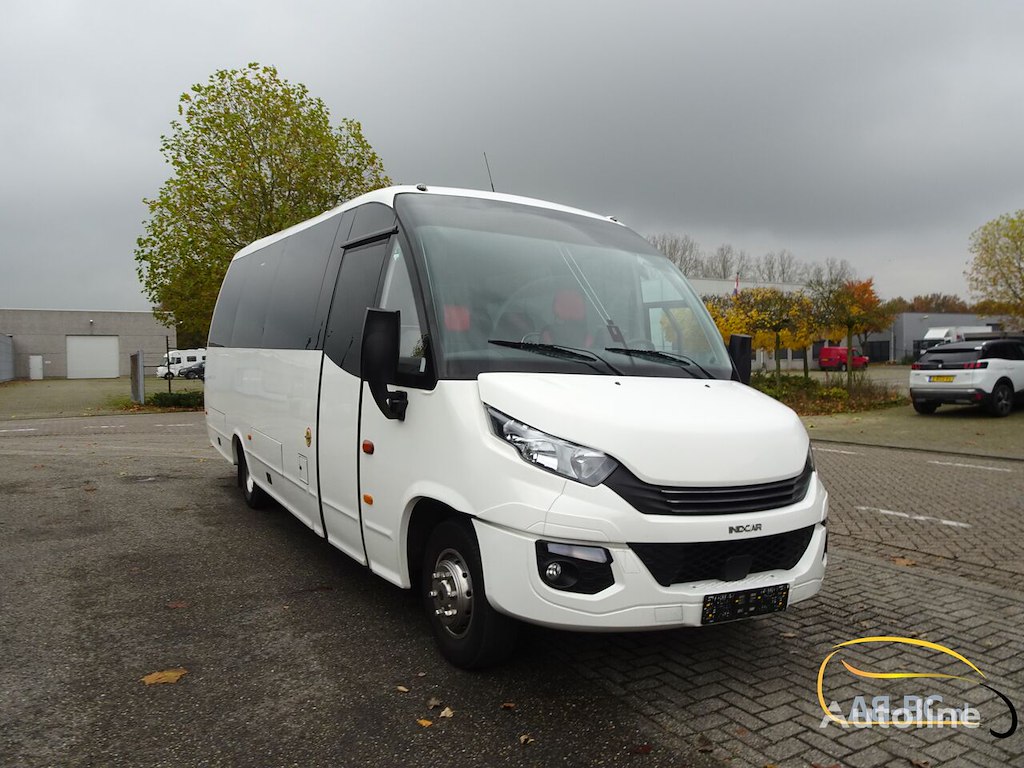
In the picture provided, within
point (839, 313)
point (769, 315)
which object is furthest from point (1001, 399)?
point (769, 315)

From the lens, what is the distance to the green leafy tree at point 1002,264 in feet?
84.3

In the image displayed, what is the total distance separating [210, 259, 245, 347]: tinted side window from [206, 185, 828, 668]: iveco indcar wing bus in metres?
3.38

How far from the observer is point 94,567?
18.7 ft

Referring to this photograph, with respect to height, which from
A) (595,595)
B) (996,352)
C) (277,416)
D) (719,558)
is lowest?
(595,595)

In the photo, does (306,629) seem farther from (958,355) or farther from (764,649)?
(958,355)

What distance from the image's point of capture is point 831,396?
72.7ft

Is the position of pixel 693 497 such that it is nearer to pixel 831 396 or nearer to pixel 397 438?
pixel 397 438

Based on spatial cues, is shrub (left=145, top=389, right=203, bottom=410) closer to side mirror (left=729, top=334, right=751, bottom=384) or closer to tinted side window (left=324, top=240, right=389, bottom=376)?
tinted side window (left=324, top=240, right=389, bottom=376)

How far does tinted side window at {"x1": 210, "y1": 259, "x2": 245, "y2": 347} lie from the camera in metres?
8.41

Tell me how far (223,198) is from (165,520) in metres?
16.5

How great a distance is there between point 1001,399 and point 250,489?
16879 mm

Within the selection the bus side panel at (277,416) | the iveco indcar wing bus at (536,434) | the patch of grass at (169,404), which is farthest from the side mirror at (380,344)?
the patch of grass at (169,404)

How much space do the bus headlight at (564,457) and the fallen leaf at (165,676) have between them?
81.3 inches

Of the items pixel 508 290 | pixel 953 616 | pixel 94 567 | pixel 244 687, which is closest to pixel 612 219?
pixel 508 290
